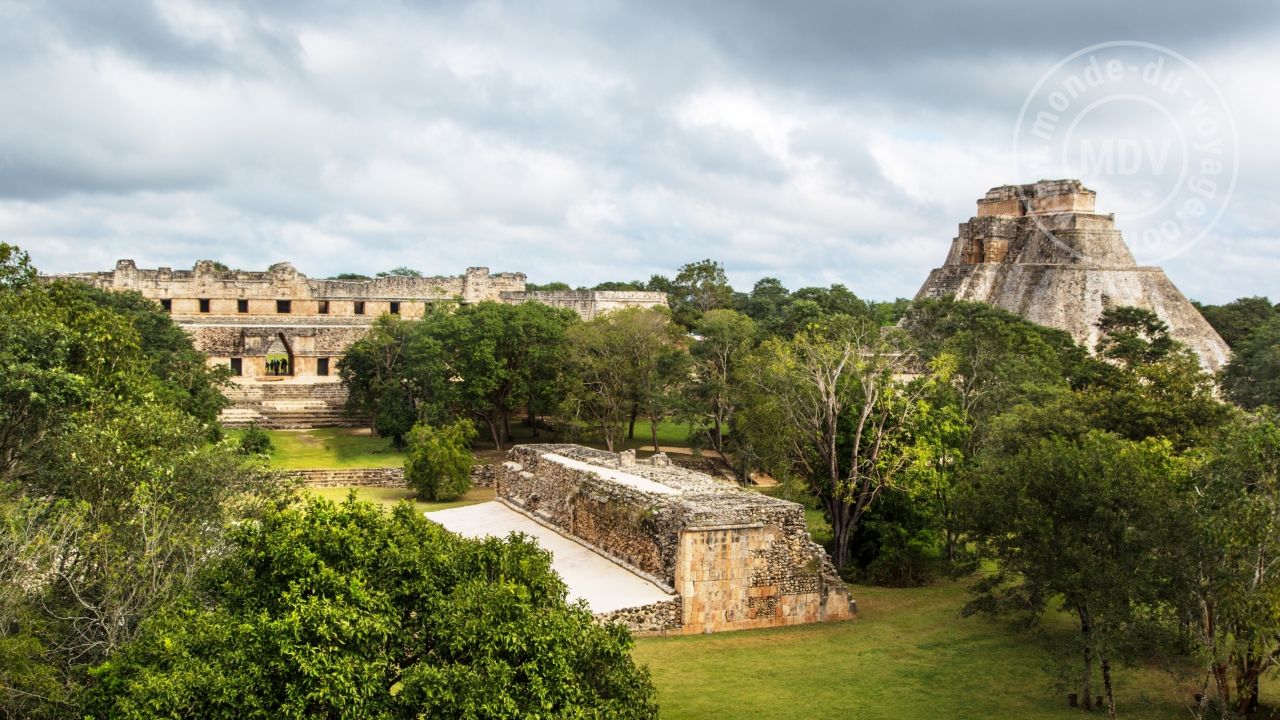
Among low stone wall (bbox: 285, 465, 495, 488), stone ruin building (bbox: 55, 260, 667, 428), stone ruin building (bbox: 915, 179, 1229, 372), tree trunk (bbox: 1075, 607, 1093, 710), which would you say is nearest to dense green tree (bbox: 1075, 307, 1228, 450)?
tree trunk (bbox: 1075, 607, 1093, 710)

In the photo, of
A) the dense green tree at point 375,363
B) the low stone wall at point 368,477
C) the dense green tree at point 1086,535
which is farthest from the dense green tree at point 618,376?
the dense green tree at point 1086,535

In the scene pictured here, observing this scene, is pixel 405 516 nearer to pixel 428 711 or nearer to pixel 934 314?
pixel 428 711

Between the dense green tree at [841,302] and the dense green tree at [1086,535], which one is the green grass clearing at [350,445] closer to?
the dense green tree at [841,302]

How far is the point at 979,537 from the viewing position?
13.4m

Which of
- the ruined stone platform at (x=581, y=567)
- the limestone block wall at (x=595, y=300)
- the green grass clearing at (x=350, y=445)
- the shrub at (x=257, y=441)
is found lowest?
the ruined stone platform at (x=581, y=567)

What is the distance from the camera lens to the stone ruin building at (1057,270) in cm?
3622

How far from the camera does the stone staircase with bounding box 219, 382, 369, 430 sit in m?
32.4

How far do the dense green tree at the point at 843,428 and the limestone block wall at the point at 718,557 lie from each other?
257 centimetres

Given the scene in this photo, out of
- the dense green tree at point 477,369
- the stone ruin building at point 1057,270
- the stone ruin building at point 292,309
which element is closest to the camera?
the dense green tree at point 477,369

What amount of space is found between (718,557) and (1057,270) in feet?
90.9

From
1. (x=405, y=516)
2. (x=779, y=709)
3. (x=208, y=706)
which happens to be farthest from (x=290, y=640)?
(x=779, y=709)

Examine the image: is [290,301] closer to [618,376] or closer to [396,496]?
[618,376]

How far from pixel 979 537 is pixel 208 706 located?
9.18 meters

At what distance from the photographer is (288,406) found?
3406 cm
